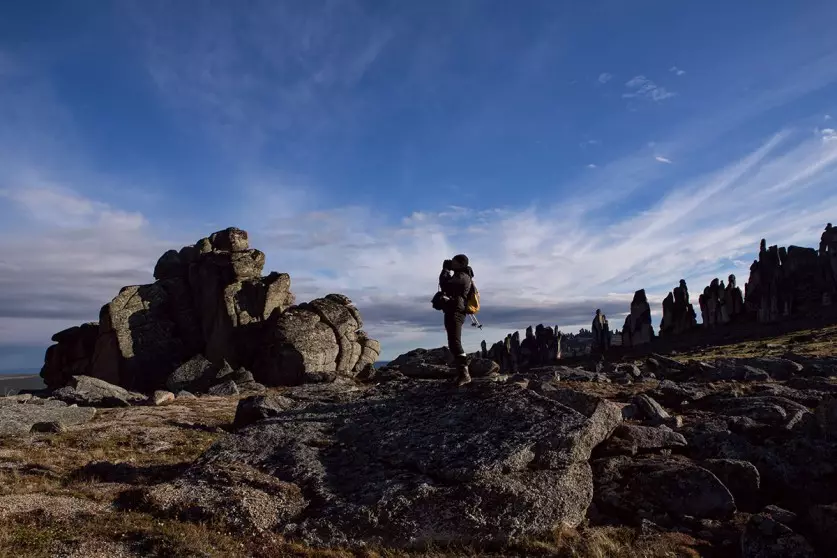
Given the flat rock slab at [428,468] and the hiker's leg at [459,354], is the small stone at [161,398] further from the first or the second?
the hiker's leg at [459,354]

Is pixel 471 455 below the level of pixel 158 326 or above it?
below

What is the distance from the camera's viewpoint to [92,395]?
109 feet

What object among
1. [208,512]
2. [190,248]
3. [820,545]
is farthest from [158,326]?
[820,545]

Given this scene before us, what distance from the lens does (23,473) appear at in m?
14.1

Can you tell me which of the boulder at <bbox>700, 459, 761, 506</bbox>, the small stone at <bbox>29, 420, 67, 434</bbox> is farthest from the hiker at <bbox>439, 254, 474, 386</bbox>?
the small stone at <bbox>29, 420, 67, 434</bbox>

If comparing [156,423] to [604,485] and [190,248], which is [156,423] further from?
[190,248]

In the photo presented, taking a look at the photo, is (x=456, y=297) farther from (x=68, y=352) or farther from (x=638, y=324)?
(x=638, y=324)

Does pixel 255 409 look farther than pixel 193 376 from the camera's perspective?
No

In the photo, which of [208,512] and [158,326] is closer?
[208,512]

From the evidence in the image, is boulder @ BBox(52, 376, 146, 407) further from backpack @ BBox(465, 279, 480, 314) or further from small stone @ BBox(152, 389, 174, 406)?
backpack @ BBox(465, 279, 480, 314)

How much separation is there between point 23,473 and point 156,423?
29.8 ft

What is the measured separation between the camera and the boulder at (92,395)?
31281 mm

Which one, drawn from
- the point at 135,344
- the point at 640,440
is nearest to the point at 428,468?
the point at 640,440

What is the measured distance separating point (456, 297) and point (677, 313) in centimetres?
18830
